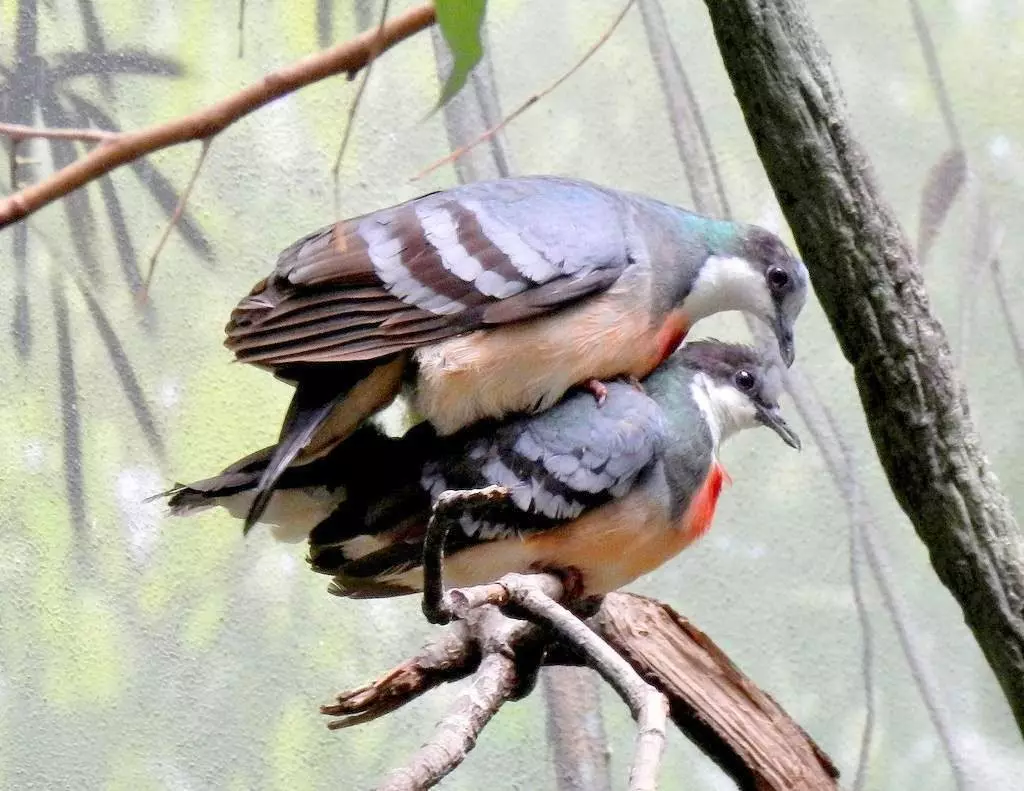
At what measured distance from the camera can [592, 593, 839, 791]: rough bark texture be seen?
87 cm

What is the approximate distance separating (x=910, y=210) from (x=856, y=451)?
1.16ft

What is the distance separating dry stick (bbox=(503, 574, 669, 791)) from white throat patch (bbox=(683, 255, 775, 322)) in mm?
359

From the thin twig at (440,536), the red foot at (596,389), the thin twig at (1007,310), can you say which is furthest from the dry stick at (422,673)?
the thin twig at (1007,310)

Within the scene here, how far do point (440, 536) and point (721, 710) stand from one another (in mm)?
382

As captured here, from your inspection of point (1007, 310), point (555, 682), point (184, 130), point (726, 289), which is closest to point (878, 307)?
point (726, 289)

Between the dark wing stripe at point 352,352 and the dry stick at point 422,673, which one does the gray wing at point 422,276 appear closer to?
the dark wing stripe at point 352,352

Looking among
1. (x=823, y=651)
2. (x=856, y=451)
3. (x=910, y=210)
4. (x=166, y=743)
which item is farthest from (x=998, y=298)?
(x=166, y=743)

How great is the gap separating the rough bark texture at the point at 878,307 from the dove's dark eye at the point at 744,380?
18 centimetres

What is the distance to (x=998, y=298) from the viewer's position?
1664 millimetres

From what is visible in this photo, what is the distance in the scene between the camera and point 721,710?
88 centimetres

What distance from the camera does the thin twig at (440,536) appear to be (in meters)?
0.57

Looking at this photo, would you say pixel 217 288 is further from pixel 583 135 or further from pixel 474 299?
pixel 474 299

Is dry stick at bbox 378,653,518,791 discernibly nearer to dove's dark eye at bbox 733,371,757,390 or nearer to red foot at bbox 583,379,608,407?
red foot at bbox 583,379,608,407

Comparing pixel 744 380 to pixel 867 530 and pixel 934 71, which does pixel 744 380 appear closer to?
pixel 867 530
